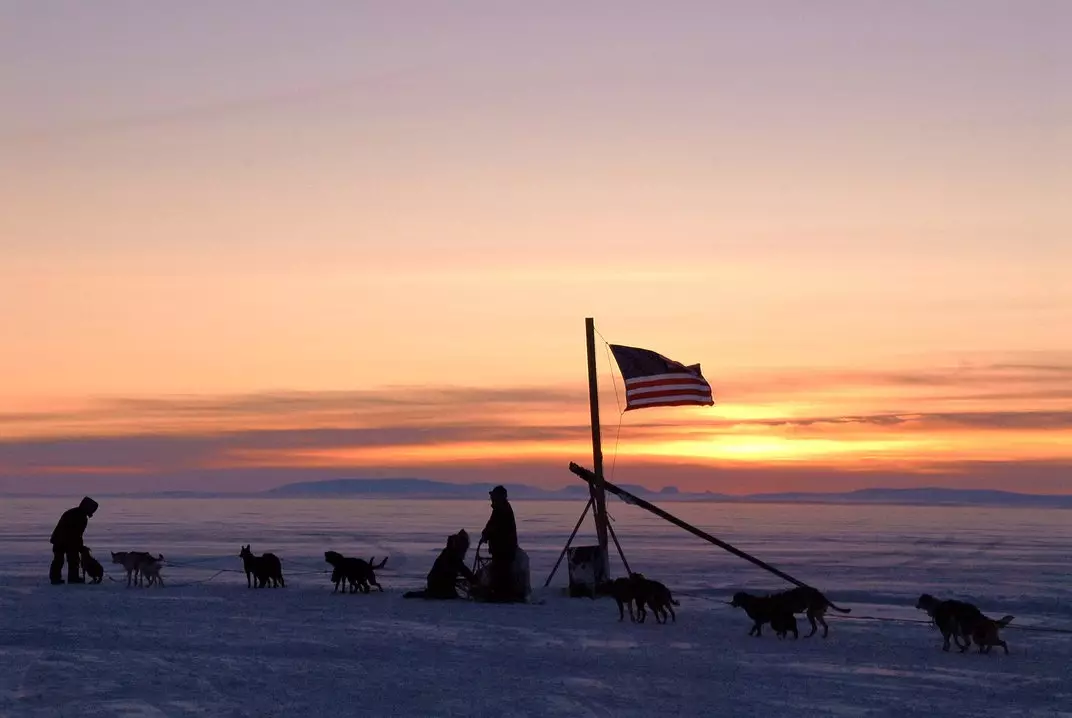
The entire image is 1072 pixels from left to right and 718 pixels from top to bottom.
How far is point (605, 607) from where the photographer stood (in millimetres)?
19875

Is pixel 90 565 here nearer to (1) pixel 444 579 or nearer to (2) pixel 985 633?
(1) pixel 444 579

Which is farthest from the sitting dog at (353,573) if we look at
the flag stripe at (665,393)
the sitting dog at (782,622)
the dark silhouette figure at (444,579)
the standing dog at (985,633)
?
the standing dog at (985,633)

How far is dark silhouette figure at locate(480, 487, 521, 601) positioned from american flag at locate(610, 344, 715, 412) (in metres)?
3.16

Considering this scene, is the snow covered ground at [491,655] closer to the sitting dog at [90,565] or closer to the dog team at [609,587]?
the dog team at [609,587]

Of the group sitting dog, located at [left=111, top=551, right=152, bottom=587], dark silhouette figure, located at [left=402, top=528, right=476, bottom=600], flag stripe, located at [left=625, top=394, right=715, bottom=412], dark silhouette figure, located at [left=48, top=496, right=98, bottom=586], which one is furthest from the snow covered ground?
flag stripe, located at [left=625, top=394, right=715, bottom=412]

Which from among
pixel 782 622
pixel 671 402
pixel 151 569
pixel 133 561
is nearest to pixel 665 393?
pixel 671 402

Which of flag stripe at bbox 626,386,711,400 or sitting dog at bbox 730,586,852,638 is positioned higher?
flag stripe at bbox 626,386,711,400

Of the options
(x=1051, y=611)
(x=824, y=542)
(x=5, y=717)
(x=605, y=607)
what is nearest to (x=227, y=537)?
(x=824, y=542)

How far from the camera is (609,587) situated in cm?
1998

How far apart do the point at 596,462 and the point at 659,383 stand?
188 centimetres

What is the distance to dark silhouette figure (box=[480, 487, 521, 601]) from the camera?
2030 cm

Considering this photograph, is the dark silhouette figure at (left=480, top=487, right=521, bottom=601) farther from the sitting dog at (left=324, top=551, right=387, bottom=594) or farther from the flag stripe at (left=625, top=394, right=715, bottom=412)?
the flag stripe at (left=625, top=394, right=715, bottom=412)

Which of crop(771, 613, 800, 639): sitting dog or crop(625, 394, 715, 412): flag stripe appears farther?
crop(625, 394, 715, 412): flag stripe

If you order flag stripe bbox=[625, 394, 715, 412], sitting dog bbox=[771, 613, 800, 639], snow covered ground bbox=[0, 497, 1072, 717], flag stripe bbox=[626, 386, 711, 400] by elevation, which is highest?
flag stripe bbox=[626, 386, 711, 400]
